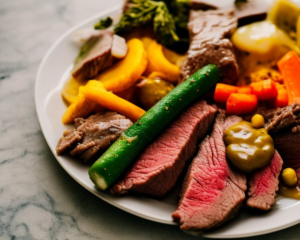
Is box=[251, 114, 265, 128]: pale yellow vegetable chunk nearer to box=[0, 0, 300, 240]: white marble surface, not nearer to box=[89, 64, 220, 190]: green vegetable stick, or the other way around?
box=[89, 64, 220, 190]: green vegetable stick

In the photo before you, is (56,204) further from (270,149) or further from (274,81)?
(274,81)

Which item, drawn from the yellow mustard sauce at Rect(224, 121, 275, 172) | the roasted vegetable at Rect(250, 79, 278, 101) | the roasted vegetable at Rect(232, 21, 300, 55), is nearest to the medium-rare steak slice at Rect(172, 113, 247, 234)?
the yellow mustard sauce at Rect(224, 121, 275, 172)

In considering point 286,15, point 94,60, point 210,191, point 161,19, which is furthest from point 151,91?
point 286,15

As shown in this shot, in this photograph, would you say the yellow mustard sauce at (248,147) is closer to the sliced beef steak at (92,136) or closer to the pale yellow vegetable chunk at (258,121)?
the pale yellow vegetable chunk at (258,121)

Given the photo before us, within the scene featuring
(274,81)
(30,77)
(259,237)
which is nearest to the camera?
(259,237)

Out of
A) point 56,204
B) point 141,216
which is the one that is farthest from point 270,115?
point 56,204
